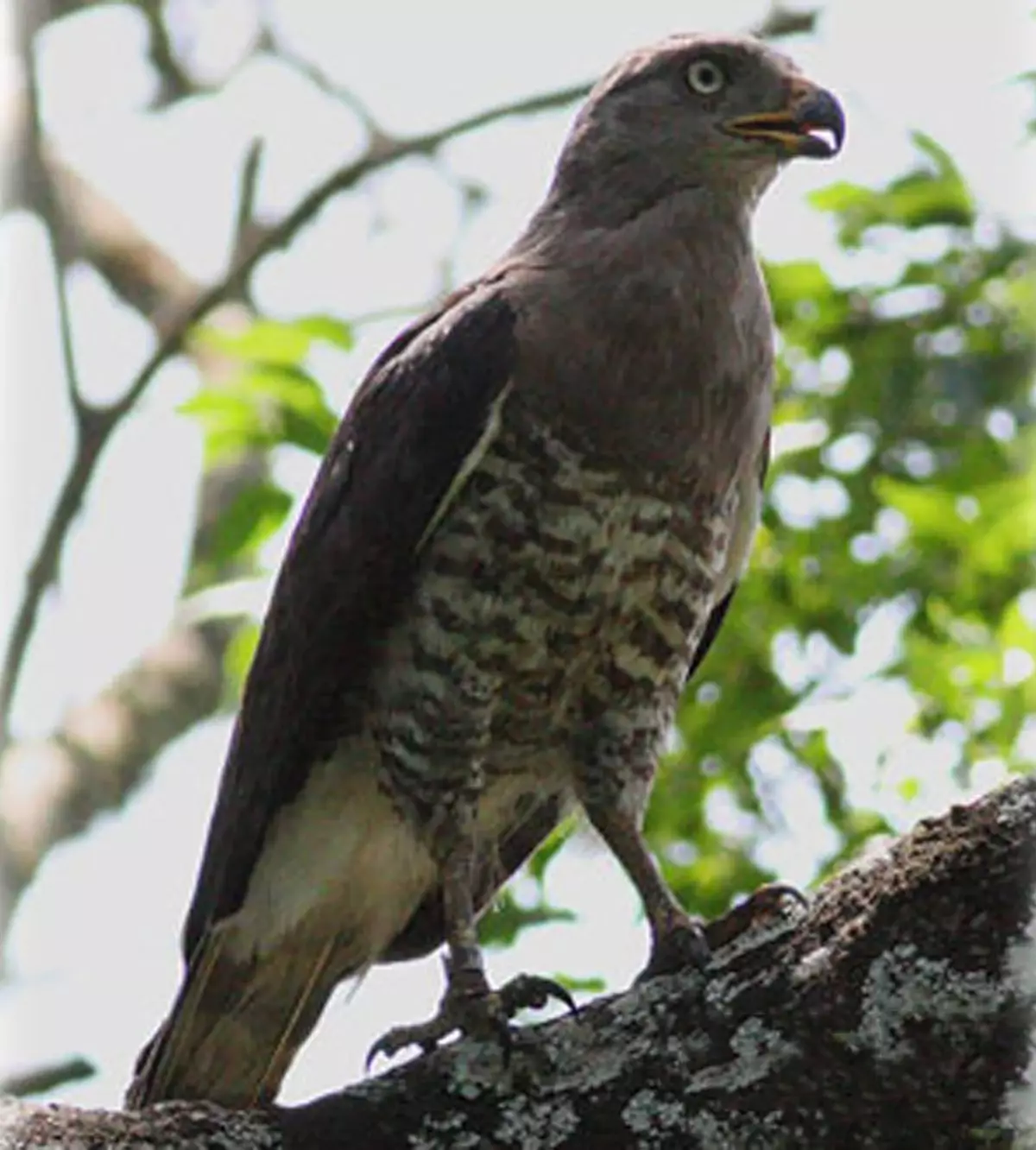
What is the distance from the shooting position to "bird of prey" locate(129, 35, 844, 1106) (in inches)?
165

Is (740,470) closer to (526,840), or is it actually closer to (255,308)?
(526,840)

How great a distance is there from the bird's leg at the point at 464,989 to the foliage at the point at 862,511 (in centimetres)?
41

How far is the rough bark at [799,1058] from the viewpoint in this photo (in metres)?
2.77

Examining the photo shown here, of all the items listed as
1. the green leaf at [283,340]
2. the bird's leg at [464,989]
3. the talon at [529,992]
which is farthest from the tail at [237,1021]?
the green leaf at [283,340]

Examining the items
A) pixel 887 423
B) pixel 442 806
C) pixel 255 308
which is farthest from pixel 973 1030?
pixel 255 308

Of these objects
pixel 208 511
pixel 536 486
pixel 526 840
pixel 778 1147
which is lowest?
pixel 778 1147

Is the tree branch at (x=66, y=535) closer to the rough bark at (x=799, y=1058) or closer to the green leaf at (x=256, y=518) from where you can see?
the green leaf at (x=256, y=518)

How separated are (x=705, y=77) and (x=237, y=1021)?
203 centimetres

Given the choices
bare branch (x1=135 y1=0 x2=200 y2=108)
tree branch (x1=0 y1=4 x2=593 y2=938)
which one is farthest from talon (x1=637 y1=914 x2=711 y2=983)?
bare branch (x1=135 y1=0 x2=200 y2=108)

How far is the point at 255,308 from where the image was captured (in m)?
7.62

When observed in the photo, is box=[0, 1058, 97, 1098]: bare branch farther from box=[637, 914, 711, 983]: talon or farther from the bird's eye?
the bird's eye

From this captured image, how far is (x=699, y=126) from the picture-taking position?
187 inches

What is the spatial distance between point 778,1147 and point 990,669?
2.58 metres

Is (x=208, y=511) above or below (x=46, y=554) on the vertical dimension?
above
